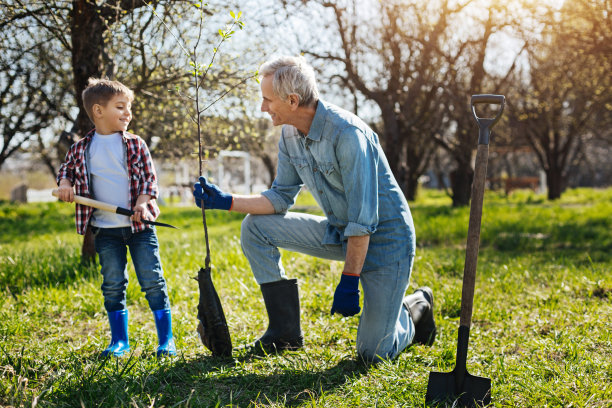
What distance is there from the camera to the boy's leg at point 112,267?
121 inches

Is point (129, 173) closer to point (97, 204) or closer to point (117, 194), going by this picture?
point (117, 194)

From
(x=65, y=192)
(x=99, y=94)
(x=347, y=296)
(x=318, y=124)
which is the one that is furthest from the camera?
(x=99, y=94)

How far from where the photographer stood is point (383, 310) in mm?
2814

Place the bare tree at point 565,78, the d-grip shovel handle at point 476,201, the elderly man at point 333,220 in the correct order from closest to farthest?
1. the d-grip shovel handle at point 476,201
2. the elderly man at point 333,220
3. the bare tree at point 565,78

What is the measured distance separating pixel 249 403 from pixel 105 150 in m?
1.68

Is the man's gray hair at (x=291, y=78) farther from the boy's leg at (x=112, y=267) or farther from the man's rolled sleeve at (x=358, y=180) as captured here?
the boy's leg at (x=112, y=267)

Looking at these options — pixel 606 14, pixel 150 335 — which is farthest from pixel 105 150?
pixel 606 14

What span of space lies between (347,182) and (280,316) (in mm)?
888

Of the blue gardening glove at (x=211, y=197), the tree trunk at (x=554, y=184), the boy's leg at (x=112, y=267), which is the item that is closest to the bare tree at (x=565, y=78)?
the tree trunk at (x=554, y=184)

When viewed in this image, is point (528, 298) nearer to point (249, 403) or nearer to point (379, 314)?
point (379, 314)

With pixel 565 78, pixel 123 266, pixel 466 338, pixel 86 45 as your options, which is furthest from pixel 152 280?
pixel 565 78

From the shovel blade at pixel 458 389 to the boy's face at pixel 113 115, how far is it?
7.06 feet

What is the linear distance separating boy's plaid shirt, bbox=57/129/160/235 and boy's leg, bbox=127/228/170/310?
0.28ft

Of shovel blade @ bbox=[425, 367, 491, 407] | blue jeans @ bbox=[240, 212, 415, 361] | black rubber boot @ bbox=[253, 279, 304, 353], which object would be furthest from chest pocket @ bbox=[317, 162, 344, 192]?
shovel blade @ bbox=[425, 367, 491, 407]
